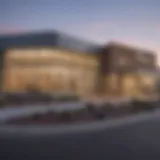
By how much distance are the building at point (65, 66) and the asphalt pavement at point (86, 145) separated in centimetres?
1519

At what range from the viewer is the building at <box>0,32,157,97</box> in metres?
27.9

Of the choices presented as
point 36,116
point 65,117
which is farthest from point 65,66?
point 36,116

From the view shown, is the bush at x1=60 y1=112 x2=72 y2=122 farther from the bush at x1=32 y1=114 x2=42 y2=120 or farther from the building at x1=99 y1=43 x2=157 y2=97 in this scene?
the building at x1=99 y1=43 x2=157 y2=97

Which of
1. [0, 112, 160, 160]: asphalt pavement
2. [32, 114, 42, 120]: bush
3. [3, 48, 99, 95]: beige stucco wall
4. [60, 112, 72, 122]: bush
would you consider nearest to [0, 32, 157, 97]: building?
[3, 48, 99, 95]: beige stucco wall

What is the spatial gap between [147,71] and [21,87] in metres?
11.2

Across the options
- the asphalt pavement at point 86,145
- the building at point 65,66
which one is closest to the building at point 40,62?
the building at point 65,66

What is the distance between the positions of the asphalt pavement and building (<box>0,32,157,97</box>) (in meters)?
15.2

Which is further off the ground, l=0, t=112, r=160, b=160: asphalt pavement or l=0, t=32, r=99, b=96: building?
l=0, t=32, r=99, b=96: building

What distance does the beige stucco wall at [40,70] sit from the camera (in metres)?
28.2

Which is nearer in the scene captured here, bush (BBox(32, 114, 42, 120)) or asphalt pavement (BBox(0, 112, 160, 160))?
asphalt pavement (BBox(0, 112, 160, 160))

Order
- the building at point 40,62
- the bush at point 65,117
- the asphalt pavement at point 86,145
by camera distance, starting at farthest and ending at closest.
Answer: the building at point 40,62 < the bush at point 65,117 < the asphalt pavement at point 86,145

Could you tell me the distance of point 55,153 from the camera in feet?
22.9

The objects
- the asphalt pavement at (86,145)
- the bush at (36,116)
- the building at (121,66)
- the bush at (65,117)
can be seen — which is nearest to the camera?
the asphalt pavement at (86,145)

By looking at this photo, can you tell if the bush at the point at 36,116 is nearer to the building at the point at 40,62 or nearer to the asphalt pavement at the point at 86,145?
the asphalt pavement at the point at 86,145
